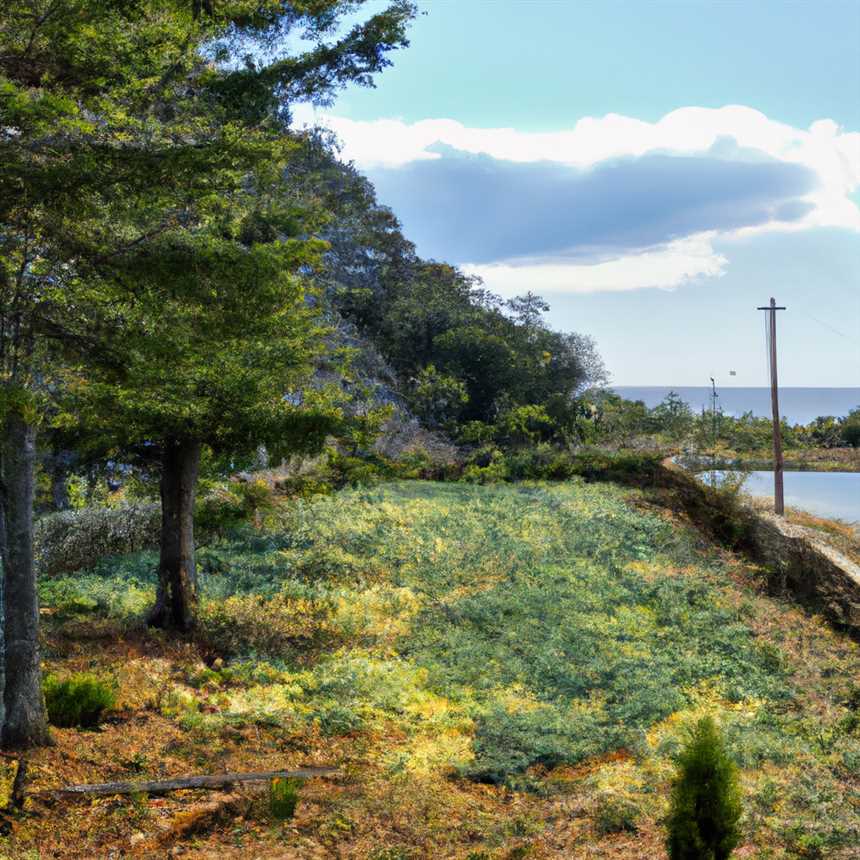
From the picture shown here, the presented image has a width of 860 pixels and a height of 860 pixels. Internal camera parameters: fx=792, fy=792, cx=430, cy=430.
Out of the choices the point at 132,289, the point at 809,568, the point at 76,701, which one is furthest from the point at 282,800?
the point at 809,568

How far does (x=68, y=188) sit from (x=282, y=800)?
4.30 meters

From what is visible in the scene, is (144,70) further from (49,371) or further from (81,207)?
(49,371)

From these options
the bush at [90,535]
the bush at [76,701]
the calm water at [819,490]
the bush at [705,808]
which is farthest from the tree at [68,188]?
the calm water at [819,490]

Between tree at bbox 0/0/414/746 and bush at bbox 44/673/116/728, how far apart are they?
591mm

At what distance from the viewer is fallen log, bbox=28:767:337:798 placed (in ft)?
17.7

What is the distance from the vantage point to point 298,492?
51.4 feet

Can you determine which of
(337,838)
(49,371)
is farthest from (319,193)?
(337,838)

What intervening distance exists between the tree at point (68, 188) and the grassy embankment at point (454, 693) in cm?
168

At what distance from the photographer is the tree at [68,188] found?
16.7 ft

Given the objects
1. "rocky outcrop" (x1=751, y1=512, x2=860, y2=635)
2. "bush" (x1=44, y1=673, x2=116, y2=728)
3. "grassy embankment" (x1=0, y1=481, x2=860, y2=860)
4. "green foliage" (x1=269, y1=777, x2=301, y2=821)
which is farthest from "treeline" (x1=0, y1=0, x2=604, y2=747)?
"rocky outcrop" (x1=751, y1=512, x2=860, y2=635)

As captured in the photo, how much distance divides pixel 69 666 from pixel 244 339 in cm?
392

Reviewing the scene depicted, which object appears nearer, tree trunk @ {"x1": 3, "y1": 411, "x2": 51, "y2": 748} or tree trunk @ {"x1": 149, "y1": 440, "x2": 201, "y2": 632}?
tree trunk @ {"x1": 3, "y1": 411, "x2": 51, "y2": 748}

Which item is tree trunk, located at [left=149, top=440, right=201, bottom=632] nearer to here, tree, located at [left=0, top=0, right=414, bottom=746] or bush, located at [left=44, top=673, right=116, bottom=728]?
bush, located at [left=44, top=673, right=116, bottom=728]

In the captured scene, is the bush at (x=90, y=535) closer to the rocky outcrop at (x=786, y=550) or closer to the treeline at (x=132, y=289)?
the treeline at (x=132, y=289)
